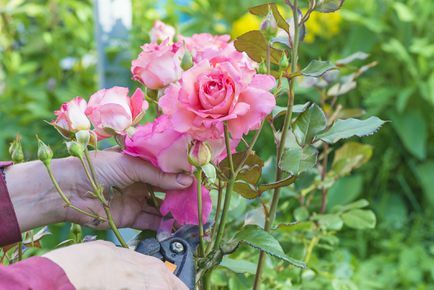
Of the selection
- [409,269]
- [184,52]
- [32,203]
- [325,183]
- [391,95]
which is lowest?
[409,269]

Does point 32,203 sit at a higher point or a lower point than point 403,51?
higher

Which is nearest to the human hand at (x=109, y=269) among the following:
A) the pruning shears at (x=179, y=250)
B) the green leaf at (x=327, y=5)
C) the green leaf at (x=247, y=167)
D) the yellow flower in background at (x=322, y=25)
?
the pruning shears at (x=179, y=250)

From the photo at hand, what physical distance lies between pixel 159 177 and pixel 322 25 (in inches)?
85.0

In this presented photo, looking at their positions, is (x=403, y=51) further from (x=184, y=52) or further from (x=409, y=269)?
(x=184, y=52)

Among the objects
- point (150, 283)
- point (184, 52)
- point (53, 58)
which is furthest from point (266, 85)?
point (53, 58)

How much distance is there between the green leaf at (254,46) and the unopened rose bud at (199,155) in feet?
0.58

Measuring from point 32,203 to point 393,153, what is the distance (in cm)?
208

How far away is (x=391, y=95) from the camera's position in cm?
290

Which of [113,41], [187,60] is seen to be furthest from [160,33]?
[113,41]

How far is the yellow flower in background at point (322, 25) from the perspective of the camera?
2990 mm

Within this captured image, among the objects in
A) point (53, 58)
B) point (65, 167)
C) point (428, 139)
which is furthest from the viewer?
point (53, 58)

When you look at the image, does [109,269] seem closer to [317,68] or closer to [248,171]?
[248,171]

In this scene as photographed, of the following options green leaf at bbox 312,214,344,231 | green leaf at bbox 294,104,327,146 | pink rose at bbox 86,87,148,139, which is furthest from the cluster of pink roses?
green leaf at bbox 312,214,344,231

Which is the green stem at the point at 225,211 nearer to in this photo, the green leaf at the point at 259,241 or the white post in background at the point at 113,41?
the green leaf at the point at 259,241
